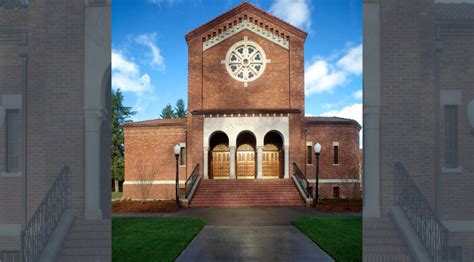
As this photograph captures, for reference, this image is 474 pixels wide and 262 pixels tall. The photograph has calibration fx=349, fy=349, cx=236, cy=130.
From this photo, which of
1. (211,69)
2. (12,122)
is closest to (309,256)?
(12,122)

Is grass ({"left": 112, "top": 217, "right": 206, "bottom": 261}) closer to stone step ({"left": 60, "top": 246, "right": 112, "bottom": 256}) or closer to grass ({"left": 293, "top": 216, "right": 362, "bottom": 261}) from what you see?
stone step ({"left": 60, "top": 246, "right": 112, "bottom": 256})

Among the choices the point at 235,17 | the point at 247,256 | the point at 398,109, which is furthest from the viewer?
the point at 235,17

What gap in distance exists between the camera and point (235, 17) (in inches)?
1007

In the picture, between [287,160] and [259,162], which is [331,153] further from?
[259,162]

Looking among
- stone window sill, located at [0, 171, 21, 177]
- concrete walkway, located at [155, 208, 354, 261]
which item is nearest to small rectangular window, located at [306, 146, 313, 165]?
concrete walkway, located at [155, 208, 354, 261]

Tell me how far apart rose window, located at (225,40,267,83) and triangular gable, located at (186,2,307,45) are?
1.05 metres

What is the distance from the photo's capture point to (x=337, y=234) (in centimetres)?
996

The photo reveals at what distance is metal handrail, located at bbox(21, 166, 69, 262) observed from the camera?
17.5 feet

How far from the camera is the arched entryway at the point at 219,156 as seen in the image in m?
24.9

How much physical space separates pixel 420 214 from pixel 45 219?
605 cm

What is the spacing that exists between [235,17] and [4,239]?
22.4 meters

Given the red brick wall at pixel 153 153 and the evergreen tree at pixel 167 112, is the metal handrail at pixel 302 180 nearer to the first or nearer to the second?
the red brick wall at pixel 153 153

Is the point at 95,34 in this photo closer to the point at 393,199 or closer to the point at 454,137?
the point at 393,199

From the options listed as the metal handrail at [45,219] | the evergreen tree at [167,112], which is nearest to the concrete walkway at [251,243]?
the metal handrail at [45,219]
